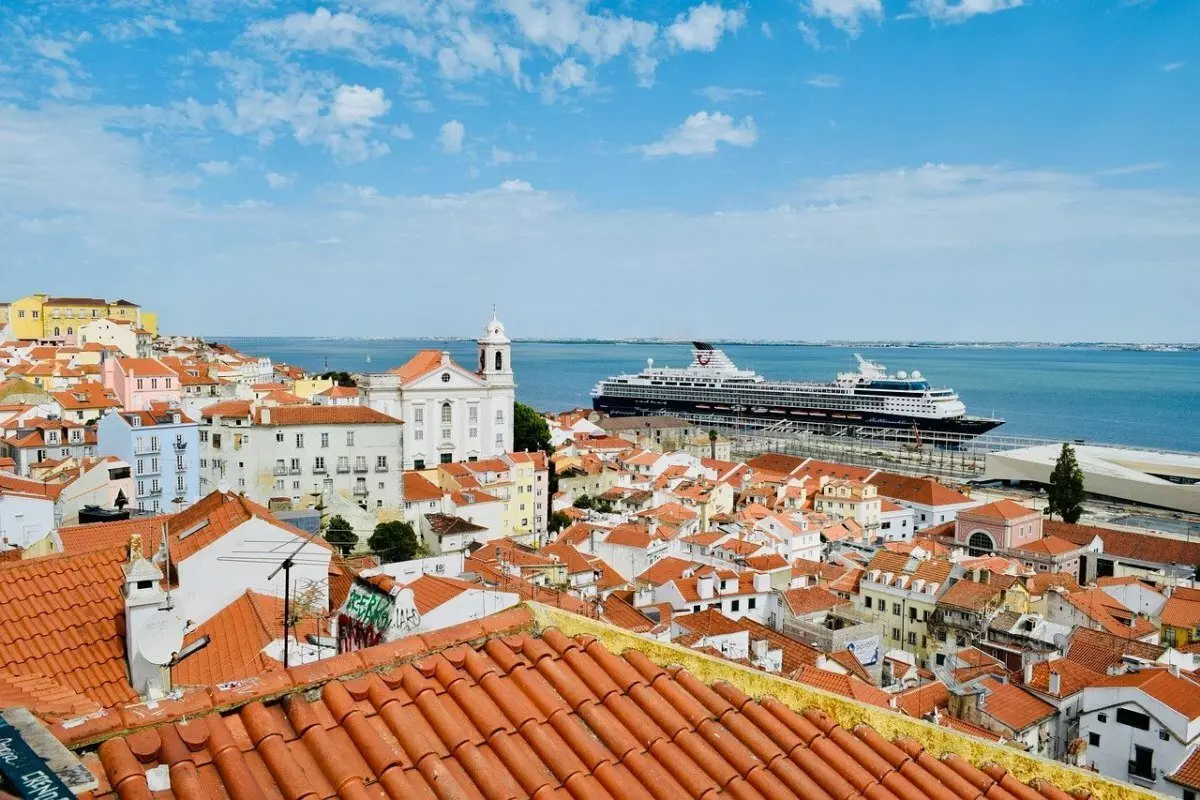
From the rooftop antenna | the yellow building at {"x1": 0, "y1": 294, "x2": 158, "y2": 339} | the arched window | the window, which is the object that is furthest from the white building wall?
the yellow building at {"x1": 0, "y1": 294, "x2": 158, "y2": 339}

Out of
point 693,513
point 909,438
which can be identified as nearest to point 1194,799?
point 693,513

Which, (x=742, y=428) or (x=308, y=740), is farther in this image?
(x=742, y=428)

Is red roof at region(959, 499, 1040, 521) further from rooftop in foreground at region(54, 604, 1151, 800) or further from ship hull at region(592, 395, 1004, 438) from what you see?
ship hull at region(592, 395, 1004, 438)

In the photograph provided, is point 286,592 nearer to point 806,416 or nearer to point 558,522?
point 558,522

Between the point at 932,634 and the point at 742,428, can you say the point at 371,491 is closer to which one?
the point at 932,634

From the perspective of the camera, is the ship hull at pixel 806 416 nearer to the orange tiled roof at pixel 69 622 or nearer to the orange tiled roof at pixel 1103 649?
the orange tiled roof at pixel 1103 649

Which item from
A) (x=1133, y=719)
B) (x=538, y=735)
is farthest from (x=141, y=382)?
(x=538, y=735)
